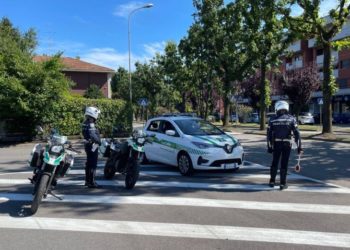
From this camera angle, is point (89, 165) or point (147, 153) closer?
point (89, 165)

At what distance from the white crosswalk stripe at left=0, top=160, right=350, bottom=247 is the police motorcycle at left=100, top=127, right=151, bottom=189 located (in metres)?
0.32

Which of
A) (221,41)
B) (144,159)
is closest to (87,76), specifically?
(221,41)

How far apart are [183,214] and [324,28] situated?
21.0 metres

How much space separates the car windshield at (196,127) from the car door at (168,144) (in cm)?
23

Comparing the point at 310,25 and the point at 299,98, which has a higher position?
the point at 310,25

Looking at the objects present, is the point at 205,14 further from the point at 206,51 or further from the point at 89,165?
the point at 89,165

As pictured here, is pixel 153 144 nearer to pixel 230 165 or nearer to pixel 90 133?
pixel 230 165

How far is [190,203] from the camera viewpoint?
811 centimetres

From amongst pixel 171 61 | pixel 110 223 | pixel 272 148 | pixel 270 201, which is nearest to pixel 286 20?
pixel 272 148

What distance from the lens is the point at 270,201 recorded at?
831 cm

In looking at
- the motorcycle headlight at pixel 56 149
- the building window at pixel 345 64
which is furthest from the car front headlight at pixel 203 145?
the building window at pixel 345 64

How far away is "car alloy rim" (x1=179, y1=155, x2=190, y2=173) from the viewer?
37.9 ft

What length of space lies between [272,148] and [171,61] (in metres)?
40.9

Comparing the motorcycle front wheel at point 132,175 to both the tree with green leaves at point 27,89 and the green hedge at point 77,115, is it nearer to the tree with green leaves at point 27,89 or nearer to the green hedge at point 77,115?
the tree with green leaves at point 27,89
